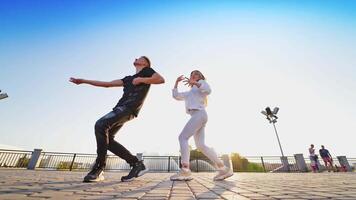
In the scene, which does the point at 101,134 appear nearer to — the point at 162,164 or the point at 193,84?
the point at 193,84

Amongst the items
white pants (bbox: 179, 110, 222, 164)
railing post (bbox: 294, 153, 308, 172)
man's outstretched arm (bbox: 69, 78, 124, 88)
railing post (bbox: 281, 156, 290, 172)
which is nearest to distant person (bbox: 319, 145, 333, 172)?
railing post (bbox: 294, 153, 308, 172)

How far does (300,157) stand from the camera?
17.8 meters

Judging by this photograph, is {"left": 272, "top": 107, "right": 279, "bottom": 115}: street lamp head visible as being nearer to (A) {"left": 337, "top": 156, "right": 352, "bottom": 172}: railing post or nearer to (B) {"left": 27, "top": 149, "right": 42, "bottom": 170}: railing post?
(A) {"left": 337, "top": 156, "right": 352, "bottom": 172}: railing post

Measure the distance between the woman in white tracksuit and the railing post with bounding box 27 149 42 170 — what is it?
13.7 meters

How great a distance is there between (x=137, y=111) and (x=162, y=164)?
49.0ft

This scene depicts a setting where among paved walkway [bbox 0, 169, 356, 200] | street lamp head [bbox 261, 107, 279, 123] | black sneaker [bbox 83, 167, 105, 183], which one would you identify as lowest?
paved walkway [bbox 0, 169, 356, 200]

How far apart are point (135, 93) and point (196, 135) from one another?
1.61m

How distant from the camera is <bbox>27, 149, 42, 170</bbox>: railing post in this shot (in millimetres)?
13720

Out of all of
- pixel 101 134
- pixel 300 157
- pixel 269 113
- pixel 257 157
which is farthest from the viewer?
pixel 269 113

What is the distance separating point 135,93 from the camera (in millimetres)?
3754

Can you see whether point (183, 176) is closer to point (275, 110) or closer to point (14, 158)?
point (14, 158)

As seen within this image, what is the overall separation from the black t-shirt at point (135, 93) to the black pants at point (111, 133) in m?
0.12

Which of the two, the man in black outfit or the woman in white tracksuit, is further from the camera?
the woman in white tracksuit

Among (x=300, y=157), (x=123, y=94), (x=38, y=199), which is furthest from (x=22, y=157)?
(x=300, y=157)
